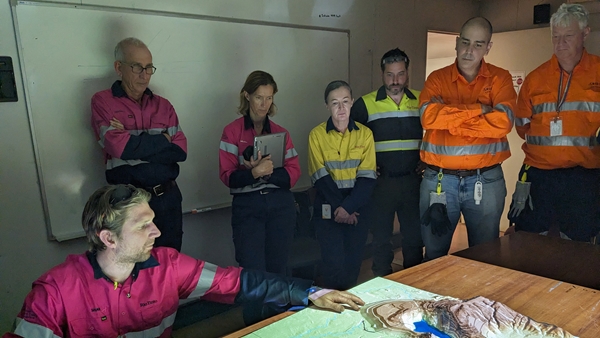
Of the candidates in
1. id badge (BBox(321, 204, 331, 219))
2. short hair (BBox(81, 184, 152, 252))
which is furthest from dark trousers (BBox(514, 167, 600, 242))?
short hair (BBox(81, 184, 152, 252))

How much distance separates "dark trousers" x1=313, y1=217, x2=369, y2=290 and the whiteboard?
80 cm

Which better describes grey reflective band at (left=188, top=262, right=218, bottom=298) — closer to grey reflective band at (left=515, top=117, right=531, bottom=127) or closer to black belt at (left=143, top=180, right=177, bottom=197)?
black belt at (left=143, top=180, right=177, bottom=197)

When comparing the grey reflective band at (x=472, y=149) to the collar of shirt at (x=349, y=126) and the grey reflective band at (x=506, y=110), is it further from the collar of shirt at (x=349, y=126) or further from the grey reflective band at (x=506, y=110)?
the collar of shirt at (x=349, y=126)

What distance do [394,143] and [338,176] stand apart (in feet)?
1.32

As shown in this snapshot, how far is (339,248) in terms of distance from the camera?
2.39 metres

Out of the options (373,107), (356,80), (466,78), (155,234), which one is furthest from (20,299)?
(356,80)

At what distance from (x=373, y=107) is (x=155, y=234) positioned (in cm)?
163

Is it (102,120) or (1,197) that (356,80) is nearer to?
(102,120)

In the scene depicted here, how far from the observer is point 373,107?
2533 millimetres

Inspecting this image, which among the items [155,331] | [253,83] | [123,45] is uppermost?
[123,45]

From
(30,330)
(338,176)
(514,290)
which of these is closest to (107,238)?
(30,330)

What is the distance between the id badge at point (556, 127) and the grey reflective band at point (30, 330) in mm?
2277

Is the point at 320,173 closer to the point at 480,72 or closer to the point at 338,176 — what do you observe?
the point at 338,176

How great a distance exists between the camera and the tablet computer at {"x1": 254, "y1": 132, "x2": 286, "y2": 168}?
2217 millimetres
